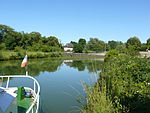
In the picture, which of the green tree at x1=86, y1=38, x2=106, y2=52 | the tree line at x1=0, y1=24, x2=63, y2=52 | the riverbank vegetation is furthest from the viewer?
the green tree at x1=86, y1=38, x2=106, y2=52

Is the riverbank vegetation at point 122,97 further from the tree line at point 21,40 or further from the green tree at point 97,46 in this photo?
the green tree at point 97,46

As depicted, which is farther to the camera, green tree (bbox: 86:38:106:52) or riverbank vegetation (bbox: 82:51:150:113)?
green tree (bbox: 86:38:106:52)

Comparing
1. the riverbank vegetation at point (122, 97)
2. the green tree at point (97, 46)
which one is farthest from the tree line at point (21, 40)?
the riverbank vegetation at point (122, 97)

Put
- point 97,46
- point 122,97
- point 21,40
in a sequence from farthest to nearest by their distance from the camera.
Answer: point 97,46, point 21,40, point 122,97

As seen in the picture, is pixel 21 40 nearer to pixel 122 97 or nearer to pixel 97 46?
pixel 97 46

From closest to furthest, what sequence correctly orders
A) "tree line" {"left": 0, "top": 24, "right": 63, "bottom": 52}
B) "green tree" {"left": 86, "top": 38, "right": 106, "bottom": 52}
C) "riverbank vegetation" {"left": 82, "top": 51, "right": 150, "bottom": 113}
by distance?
"riverbank vegetation" {"left": 82, "top": 51, "right": 150, "bottom": 113}
"tree line" {"left": 0, "top": 24, "right": 63, "bottom": 52}
"green tree" {"left": 86, "top": 38, "right": 106, "bottom": 52}

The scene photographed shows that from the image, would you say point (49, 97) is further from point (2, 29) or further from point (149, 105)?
point (2, 29)

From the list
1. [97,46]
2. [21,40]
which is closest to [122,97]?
[21,40]

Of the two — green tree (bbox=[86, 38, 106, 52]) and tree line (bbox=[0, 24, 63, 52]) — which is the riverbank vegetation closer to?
tree line (bbox=[0, 24, 63, 52])

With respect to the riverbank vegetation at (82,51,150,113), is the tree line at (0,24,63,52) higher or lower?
higher

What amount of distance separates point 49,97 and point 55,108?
1.75m

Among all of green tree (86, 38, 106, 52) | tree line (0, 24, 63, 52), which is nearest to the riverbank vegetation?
tree line (0, 24, 63, 52)

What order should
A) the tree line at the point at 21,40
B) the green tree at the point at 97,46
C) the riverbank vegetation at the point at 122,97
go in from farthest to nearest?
the green tree at the point at 97,46, the tree line at the point at 21,40, the riverbank vegetation at the point at 122,97

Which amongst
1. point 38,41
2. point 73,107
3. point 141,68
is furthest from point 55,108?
point 38,41
